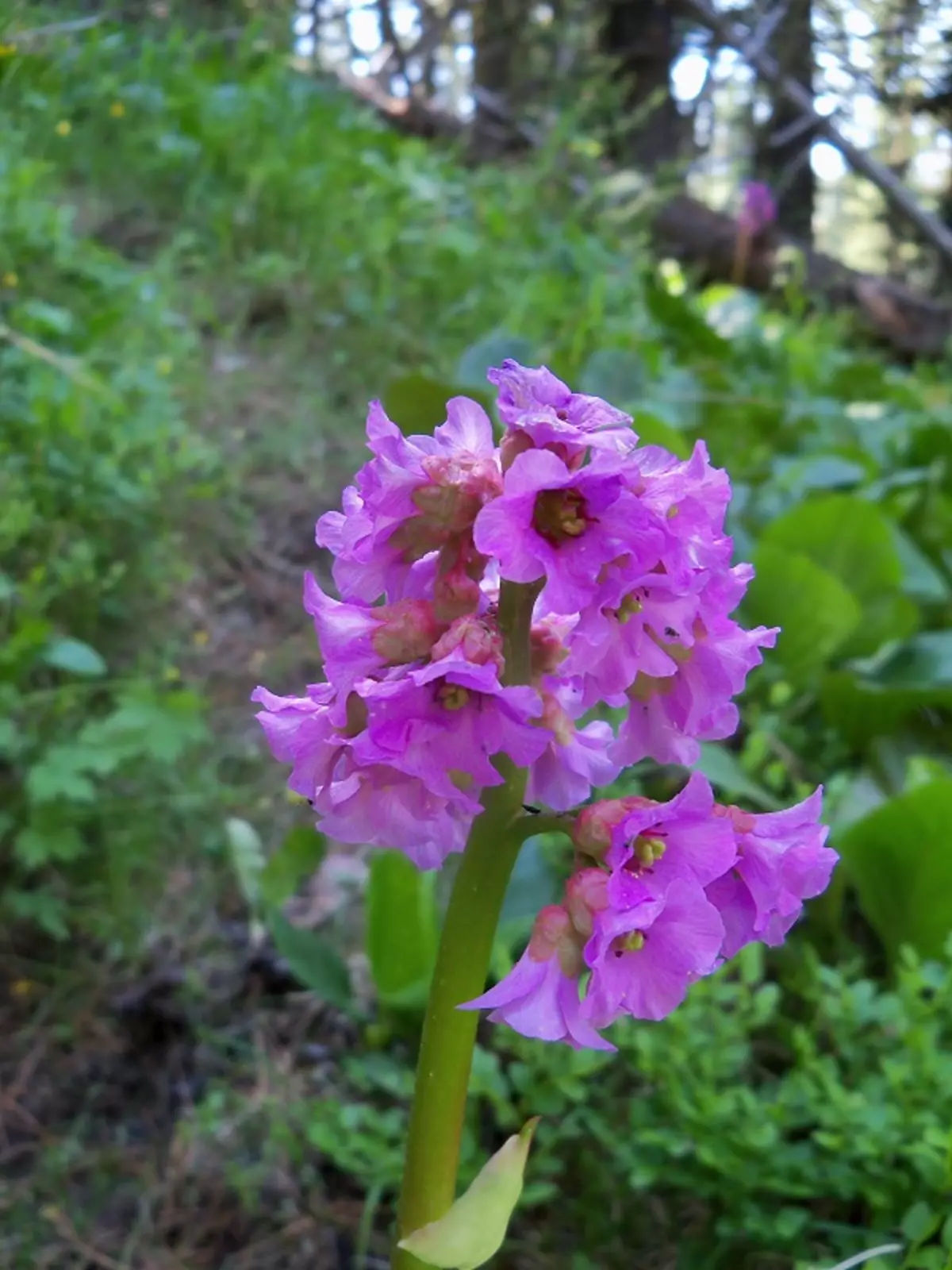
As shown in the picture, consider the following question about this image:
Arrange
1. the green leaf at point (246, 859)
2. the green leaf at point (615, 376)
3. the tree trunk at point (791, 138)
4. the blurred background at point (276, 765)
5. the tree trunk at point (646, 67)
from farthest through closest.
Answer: the tree trunk at point (646, 67)
the tree trunk at point (791, 138)
the green leaf at point (615, 376)
the green leaf at point (246, 859)
the blurred background at point (276, 765)

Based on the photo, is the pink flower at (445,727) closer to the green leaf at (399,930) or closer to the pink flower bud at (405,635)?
the pink flower bud at (405,635)

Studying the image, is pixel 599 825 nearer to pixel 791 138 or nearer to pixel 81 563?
pixel 81 563

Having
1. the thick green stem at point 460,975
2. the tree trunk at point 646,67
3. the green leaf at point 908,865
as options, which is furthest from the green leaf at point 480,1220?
the tree trunk at point 646,67

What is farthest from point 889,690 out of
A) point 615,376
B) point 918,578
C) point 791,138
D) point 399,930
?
point 791,138

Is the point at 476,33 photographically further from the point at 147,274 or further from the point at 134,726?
the point at 134,726

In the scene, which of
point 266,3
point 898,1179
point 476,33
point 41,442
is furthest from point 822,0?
point 898,1179

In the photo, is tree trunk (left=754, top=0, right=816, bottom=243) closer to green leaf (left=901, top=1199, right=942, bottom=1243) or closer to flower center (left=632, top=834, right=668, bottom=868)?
green leaf (left=901, top=1199, right=942, bottom=1243)

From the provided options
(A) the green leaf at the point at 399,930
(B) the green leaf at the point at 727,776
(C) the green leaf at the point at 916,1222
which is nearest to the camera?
(C) the green leaf at the point at 916,1222
